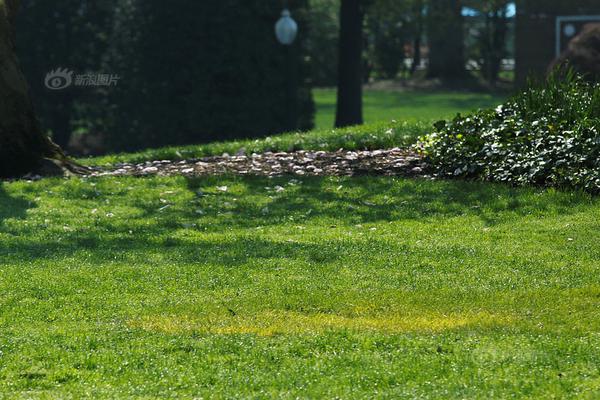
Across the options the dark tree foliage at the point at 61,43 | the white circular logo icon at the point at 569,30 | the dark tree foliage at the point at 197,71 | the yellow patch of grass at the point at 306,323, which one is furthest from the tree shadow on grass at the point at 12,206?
the white circular logo icon at the point at 569,30

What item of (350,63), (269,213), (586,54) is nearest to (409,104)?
(350,63)

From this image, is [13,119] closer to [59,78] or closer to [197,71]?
[197,71]

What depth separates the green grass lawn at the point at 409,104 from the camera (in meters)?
33.3

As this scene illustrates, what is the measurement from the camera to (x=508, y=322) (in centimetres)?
715

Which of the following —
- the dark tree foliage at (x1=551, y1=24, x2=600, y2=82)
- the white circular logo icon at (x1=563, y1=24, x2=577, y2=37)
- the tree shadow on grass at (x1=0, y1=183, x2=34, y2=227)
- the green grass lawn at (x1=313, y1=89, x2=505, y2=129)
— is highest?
the white circular logo icon at (x1=563, y1=24, x2=577, y2=37)

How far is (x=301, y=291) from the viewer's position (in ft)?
26.6

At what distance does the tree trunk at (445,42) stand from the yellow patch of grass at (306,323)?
118 feet

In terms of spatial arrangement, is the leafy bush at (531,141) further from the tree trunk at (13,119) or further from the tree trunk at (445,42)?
Answer: the tree trunk at (445,42)

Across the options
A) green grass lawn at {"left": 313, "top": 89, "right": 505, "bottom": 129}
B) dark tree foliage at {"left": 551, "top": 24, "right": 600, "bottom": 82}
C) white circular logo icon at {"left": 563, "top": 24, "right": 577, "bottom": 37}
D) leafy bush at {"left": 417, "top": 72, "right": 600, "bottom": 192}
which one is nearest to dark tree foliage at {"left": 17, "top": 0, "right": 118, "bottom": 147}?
green grass lawn at {"left": 313, "top": 89, "right": 505, "bottom": 129}

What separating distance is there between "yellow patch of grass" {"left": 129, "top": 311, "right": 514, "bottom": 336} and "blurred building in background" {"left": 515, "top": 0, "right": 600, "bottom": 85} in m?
29.2

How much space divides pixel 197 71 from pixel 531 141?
12.0 m

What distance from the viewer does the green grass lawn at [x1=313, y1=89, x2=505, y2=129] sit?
3331 cm

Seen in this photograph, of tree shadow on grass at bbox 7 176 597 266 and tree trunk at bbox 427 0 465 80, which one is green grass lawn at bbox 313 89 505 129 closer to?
tree trunk at bbox 427 0 465 80

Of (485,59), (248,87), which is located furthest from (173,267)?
(485,59)
